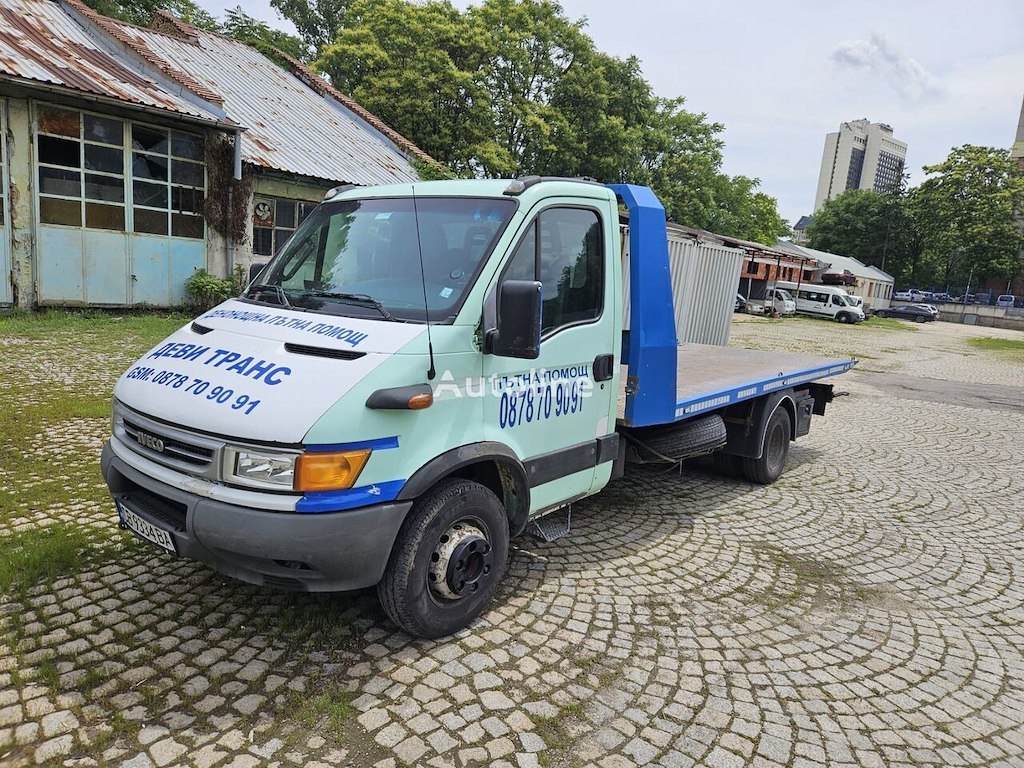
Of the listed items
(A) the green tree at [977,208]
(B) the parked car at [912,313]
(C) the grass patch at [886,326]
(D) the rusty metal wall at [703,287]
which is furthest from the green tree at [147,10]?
(A) the green tree at [977,208]

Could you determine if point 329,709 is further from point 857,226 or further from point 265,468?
point 857,226

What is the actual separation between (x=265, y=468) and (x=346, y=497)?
0.35 metres

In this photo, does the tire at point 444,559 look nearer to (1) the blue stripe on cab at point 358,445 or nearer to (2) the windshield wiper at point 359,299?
(1) the blue stripe on cab at point 358,445

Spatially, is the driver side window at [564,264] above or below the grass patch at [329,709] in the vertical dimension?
above

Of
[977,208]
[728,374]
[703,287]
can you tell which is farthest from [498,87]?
[977,208]

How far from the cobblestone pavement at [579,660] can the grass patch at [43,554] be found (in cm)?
10

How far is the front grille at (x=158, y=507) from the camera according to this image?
9.84 ft

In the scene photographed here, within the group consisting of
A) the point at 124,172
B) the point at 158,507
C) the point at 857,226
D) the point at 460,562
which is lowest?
the point at 460,562

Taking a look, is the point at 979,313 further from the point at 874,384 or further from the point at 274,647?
the point at 274,647

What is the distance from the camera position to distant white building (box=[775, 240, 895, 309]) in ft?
184

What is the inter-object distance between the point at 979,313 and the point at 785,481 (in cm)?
6054

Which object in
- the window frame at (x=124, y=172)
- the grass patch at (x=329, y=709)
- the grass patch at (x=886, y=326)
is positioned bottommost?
the grass patch at (x=329, y=709)

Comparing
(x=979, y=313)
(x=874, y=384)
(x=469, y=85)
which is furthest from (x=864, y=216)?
(x=874, y=384)

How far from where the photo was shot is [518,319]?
313 centimetres
